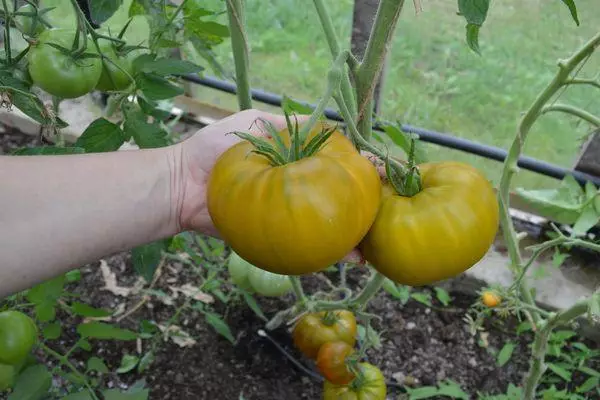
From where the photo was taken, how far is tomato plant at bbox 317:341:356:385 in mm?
1235

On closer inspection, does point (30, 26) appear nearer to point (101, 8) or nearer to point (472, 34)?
point (101, 8)

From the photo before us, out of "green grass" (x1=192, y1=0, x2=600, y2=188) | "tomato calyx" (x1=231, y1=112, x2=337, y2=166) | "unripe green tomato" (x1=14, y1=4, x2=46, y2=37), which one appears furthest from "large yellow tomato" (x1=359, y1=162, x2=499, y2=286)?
"green grass" (x1=192, y1=0, x2=600, y2=188)

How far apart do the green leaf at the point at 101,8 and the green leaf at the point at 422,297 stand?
3.85 ft

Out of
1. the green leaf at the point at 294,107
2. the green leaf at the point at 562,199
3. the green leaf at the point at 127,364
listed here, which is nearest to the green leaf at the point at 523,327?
the green leaf at the point at 562,199

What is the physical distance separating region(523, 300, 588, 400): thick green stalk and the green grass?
92 centimetres

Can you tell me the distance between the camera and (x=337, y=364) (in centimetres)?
124

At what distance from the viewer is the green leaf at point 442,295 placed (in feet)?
5.48

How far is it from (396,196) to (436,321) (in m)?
1.08

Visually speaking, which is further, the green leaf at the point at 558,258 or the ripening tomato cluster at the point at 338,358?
the green leaf at the point at 558,258

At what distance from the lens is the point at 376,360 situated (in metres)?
1.57

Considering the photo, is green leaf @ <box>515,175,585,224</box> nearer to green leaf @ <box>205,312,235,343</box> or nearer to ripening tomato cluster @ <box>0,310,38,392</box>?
green leaf @ <box>205,312,235,343</box>

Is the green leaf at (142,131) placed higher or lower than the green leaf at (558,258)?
higher

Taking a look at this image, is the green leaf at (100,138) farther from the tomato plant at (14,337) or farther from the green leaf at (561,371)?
the green leaf at (561,371)

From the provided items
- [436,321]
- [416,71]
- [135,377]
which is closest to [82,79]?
[135,377]
